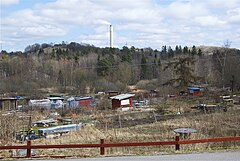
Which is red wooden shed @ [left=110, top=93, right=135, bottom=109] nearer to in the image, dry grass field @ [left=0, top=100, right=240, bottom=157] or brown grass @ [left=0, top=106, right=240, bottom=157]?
dry grass field @ [left=0, top=100, right=240, bottom=157]

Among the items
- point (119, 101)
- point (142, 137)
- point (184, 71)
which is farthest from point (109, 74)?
point (142, 137)

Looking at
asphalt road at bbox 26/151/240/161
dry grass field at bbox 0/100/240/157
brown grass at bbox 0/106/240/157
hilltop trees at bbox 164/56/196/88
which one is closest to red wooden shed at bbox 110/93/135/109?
dry grass field at bbox 0/100/240/157

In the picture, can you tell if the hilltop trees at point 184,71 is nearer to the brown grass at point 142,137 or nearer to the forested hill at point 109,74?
the forested hill at point 109,74

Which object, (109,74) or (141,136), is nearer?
(141,136)

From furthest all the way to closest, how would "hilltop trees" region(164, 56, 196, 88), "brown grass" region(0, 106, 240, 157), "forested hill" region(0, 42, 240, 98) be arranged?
"forested hill" region(0, 42, 240, 98), "hilltop trees" region(164, 56, 196, 88), "brown grass" region(0, 106, 240, 157)

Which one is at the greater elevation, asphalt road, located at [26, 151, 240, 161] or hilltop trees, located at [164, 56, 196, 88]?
hilltop trees, located at [164, 56, 196, 88]

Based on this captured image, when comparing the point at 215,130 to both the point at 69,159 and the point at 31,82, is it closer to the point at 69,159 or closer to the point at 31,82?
the point at 69,159

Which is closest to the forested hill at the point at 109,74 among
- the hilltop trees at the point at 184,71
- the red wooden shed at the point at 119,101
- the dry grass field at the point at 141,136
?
the hilltop trees at the point at 184,71

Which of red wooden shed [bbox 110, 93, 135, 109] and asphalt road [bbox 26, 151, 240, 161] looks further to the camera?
red wooden shed [bbox 110, 93, 135, 109]

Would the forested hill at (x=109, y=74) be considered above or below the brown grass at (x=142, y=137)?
above

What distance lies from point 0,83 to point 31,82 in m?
6.81

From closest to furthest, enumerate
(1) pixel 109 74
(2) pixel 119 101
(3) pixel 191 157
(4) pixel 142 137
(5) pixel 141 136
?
(3) pixel 191 157
(4) pixel 142 137
(5) pixel 141 136
(2) pixel 119 101
(1) pixel 109 74

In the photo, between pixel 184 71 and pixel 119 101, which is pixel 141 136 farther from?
pixel 184 71

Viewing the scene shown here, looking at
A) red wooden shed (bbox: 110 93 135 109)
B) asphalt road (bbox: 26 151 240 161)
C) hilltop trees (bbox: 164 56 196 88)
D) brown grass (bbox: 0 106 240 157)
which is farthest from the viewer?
hilltop trees (bbox: 164 56 196 88)
